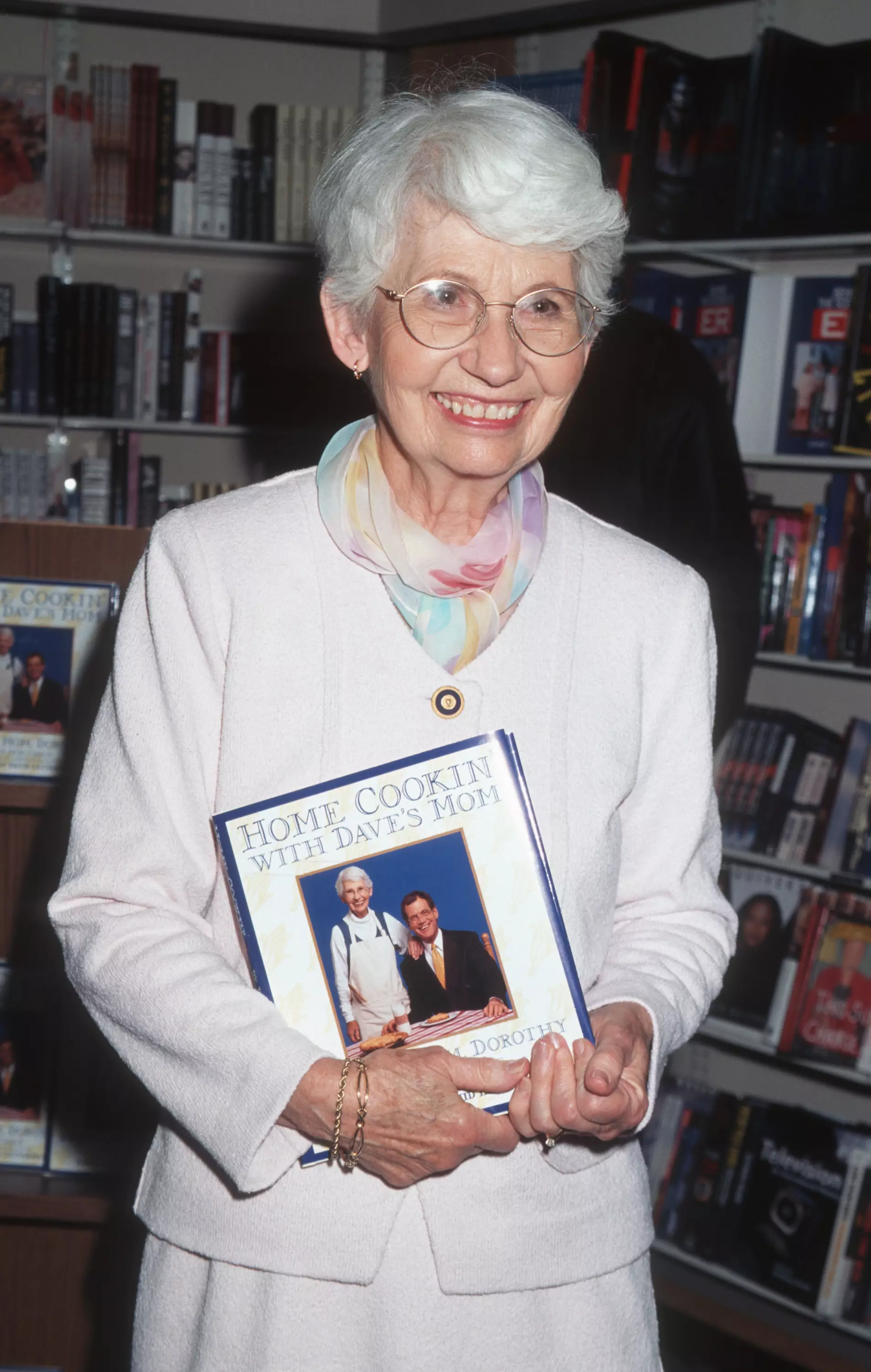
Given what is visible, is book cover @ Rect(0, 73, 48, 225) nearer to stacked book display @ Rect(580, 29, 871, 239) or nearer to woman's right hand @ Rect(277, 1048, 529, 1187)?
stacked book display @ Rect(580, 29, 871, 239)

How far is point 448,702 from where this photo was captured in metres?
1.26

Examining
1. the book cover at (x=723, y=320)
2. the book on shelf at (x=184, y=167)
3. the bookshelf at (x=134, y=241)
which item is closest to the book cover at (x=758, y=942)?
the book cover at (x=723, y=320)

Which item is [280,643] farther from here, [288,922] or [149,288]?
[149,288]

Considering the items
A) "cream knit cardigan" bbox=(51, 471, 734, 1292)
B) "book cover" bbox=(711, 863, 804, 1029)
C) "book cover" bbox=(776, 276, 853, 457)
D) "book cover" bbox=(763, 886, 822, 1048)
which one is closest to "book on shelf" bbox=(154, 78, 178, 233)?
"book cover" bbox=(776, 276, 853, 457)

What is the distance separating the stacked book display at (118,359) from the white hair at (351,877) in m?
3.43

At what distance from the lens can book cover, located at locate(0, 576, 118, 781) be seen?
2020 mm

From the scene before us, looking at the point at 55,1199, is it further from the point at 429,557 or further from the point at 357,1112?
the point at 429,557

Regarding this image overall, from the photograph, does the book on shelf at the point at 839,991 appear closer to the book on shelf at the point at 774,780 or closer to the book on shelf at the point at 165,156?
the book on shelf at the point at 774,780

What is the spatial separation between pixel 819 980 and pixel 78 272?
3.29 meters

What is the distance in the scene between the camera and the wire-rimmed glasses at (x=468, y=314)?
125cm

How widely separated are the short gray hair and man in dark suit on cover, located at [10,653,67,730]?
923 mm

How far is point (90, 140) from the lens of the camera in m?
4.22

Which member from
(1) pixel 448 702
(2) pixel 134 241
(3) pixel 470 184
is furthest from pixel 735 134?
(1) pixel 448 702

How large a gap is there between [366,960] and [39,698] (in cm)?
105
